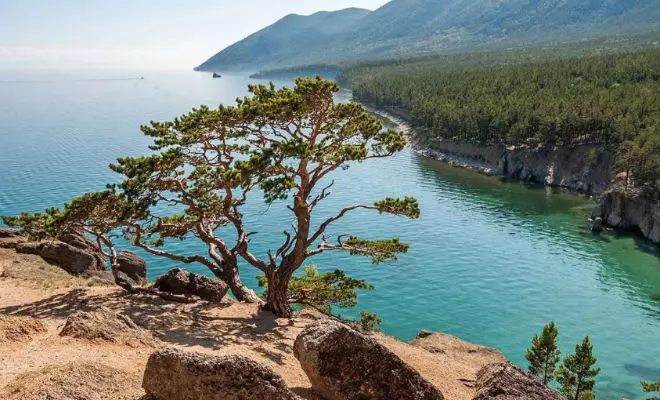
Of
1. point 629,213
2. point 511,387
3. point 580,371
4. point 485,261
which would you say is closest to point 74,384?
point 511,387

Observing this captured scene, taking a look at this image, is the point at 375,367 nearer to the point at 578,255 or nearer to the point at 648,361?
the point at 648,361

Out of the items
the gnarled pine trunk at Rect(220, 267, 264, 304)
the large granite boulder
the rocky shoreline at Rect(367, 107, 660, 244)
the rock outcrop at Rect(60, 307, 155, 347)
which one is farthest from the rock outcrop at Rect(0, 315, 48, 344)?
the rocky shoreline at Rect(367, 107, 660, 244)

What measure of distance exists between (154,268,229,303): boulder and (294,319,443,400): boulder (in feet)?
57.6

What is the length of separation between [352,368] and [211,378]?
17.4 feet

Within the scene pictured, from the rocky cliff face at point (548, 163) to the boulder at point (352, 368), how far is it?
103786mm

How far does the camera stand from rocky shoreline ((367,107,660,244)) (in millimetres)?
88250

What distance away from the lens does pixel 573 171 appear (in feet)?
386

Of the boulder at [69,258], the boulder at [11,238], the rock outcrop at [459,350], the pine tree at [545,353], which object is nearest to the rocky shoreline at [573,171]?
the pine tree at [545,353]

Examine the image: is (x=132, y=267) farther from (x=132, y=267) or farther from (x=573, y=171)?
(x=573, y=171)

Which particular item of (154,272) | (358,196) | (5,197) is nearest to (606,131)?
(358,196)

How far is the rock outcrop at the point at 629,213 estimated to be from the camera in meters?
85.2

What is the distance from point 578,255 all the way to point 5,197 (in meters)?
91.5

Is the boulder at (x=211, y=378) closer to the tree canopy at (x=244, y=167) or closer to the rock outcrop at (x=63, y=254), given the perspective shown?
the tree canopy at (x=244, y=167)

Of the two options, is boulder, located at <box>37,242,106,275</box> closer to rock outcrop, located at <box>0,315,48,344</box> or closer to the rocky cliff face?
rock outcrop, located at <box>0,315,48,344</box>
